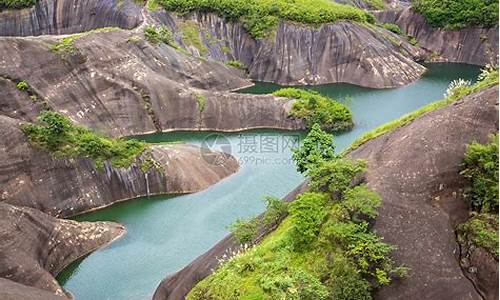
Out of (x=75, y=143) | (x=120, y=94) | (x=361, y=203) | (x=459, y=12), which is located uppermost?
(x=361, y=203)

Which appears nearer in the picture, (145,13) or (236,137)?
(236,137)

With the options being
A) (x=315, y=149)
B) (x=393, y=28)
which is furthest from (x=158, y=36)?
(x=315, y=149)

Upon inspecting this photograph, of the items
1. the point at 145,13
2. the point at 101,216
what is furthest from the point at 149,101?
the point at 145,13

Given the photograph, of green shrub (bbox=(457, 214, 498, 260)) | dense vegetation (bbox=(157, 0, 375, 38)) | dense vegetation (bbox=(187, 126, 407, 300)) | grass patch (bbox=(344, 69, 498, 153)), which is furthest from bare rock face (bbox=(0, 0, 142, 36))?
green shrub (bbox=(457, 214, 498, 260))

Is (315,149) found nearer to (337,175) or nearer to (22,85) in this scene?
(337,175)

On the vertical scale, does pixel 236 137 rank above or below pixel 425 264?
below

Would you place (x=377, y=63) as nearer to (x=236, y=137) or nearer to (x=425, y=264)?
(x=236, y=137)
